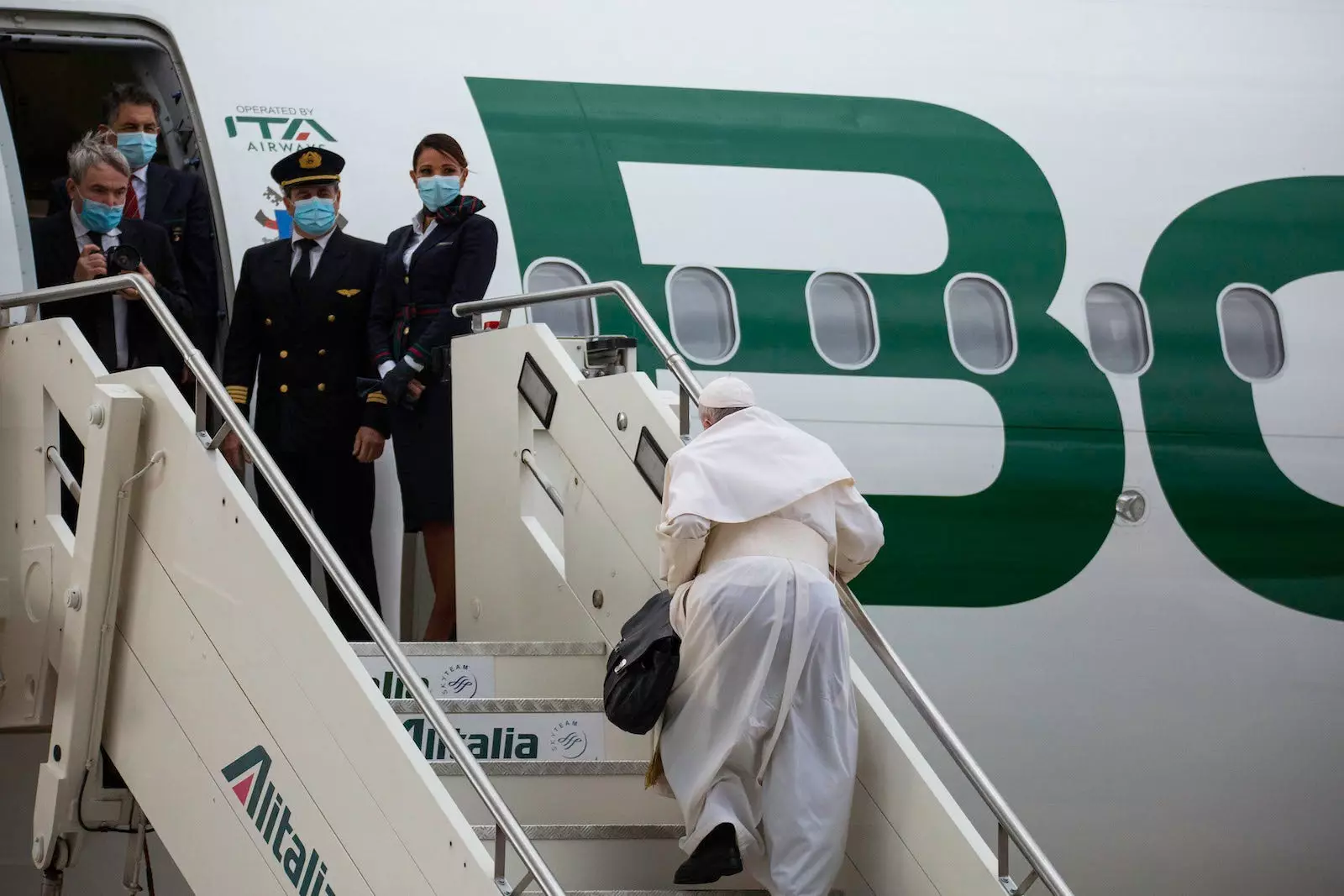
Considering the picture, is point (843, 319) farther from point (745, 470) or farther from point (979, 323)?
point (745, 470)

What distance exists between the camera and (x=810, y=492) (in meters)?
4.00

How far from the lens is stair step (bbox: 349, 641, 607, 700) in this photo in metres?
5.06

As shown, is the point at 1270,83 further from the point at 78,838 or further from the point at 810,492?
the point at 78,838

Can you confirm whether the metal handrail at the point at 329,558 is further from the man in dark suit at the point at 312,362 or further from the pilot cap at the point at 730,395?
the man in dark suit at the point at 312,362

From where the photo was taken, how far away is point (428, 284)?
5.80 meters

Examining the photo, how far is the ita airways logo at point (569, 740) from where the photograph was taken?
15.7 feet

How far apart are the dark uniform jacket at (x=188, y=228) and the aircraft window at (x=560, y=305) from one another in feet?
3.75

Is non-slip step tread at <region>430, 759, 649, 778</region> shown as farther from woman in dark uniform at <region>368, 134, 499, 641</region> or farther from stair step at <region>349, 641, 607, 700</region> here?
woman in dark uniform at <region>368, 134, 499, 641</region>

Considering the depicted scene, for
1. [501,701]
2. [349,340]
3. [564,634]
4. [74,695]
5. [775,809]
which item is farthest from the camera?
[349,340]

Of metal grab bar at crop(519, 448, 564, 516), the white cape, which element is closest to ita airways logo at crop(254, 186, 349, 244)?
metal grab bar at crop(519, 448, 564, 516)

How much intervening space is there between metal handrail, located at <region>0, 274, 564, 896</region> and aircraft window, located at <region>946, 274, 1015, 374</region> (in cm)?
323

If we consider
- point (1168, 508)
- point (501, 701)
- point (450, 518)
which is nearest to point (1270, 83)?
point (1168, 508)

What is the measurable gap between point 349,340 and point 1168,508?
127 inches

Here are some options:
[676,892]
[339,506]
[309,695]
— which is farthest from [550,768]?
[339,506]
